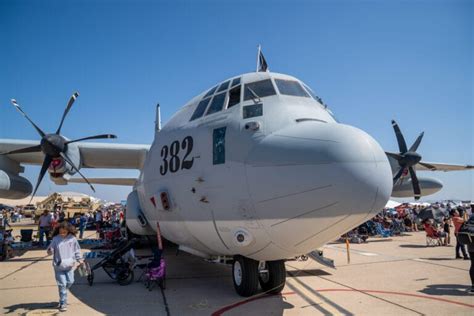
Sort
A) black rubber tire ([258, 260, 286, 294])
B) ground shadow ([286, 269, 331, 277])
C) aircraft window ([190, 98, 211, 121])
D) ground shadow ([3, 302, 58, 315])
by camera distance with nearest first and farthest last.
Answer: ground shadow ([3, 302, 58, 315]) → black rubber tire ([258, 260, 286, 294]) → aircraft window ([190, 98, 211, 121]) → ground shadow ([286, 269, 331, 277])

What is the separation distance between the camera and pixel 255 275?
6.67m

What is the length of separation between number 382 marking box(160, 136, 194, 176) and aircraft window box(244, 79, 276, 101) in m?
1.49

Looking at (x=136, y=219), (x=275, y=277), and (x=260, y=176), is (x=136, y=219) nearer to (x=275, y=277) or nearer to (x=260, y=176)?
(x=275, y=277)

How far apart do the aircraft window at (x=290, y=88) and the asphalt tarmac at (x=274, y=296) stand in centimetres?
404

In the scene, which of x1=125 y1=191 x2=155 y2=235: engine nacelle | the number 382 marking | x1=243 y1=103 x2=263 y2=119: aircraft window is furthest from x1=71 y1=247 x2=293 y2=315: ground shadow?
x1=243 y1=103 x2=263 y2=119: aircraft window

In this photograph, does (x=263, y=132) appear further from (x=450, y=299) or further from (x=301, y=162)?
(x=450, y=299)

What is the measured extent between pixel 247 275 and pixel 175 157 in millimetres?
2826

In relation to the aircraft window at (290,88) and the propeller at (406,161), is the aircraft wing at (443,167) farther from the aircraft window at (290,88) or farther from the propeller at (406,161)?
the aircraft window at (290,88)

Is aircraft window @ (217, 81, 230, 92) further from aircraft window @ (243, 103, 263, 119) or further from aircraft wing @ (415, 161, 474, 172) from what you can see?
aircraft wing @ (415, 161, 474, 172)

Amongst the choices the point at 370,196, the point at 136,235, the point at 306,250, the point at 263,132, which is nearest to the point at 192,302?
the point at 306,250

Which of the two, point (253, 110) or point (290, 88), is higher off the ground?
point (290, 88)

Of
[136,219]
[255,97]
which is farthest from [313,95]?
[136,219]

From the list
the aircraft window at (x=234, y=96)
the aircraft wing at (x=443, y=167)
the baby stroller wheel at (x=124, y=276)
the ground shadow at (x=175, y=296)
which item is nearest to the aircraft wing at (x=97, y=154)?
the ground shadow at (x=175, y=296)

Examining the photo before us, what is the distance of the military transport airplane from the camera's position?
4.77 metres
